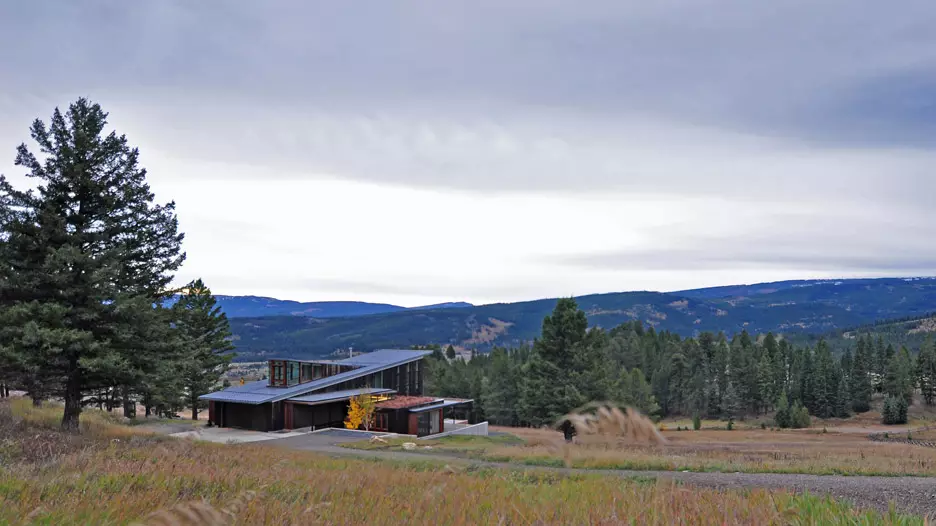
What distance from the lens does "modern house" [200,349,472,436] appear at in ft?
126

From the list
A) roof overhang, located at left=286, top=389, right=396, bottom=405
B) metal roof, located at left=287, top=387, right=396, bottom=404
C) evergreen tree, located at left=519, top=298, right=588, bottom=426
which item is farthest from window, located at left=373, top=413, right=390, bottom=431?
evergreen tree, located at left=519, top=298, right=588, bottom=426

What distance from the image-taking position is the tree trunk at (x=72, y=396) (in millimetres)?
20500

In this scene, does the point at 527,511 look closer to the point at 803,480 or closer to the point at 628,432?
the point at 628,432

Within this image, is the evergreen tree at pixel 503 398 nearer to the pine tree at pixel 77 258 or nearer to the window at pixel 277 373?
the window at pixel 277 373

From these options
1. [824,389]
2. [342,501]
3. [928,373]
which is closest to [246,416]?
[342,501]

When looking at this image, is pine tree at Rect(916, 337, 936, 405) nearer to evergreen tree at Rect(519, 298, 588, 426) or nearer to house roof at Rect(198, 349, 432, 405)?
evergreen tree at Rect(519, 298, 588, 426)

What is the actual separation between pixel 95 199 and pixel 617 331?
128m

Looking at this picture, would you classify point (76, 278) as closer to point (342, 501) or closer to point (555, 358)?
point (342, 501)

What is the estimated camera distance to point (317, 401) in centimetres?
3769

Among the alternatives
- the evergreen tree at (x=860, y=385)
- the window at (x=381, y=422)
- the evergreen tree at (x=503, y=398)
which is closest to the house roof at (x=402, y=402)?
the window at (x=381, y=422)

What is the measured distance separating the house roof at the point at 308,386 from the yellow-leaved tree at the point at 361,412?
10.9 feet

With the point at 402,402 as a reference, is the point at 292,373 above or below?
above

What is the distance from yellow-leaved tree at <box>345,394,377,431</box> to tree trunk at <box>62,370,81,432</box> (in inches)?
719

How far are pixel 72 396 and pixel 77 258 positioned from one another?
534cm
